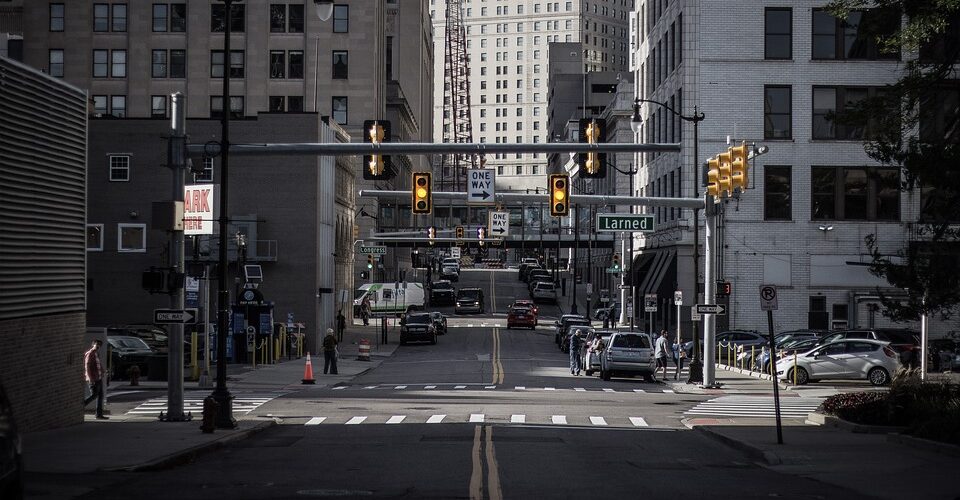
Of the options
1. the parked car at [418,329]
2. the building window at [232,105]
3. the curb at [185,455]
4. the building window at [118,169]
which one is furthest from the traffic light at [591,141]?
the building window at [232,105]

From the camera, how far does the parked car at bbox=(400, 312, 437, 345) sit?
63938 millimetres

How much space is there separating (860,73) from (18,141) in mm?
46638

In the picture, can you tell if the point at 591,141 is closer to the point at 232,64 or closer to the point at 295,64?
the point at 295,64

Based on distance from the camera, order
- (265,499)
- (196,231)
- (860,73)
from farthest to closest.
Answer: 1. (860,73)
2. (196,231)
3. (265,499)

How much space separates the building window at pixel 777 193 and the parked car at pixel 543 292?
43.9 meters

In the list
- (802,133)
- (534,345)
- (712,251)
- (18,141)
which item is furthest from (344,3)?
(18,141)

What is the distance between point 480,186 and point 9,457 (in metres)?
25.1

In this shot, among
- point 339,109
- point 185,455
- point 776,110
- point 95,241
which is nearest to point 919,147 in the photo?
point 185,455

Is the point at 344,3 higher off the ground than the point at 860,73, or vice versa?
the point at 344,3

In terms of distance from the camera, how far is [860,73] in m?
58.7

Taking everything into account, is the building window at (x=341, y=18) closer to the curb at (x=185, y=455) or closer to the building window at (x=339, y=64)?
the building window at (x=339, y=64)

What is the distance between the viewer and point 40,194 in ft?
73.9

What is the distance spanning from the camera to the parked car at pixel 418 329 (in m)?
63.9

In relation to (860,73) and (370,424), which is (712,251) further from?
(860,73)
